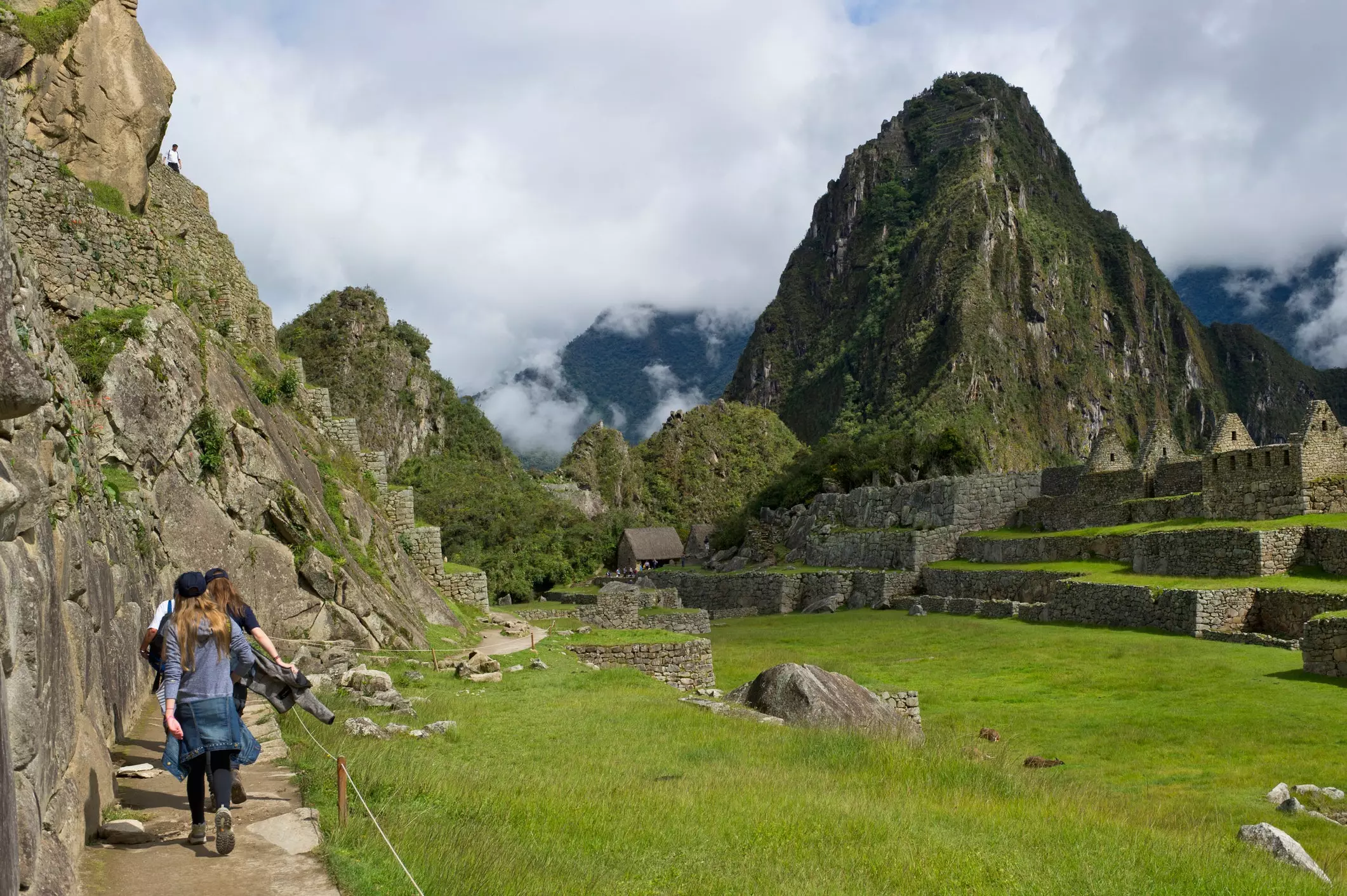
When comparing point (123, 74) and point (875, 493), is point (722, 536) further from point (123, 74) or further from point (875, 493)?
point (123, 74)

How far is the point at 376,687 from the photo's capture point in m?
13.2

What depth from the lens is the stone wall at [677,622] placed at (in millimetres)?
31984

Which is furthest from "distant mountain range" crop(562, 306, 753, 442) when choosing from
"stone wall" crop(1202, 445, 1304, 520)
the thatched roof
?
"stone wall" crop(1202, 445, 1304, 520)

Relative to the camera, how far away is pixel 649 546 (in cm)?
6806

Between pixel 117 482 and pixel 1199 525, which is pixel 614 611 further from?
pixel 117 482

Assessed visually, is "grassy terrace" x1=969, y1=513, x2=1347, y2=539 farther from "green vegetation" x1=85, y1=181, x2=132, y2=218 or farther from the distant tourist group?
"green vegetation" x1=85, y1=181, x2=132, y2=218

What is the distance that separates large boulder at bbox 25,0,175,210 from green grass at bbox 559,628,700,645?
40.9 feet

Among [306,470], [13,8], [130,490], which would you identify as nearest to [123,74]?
[13,8]

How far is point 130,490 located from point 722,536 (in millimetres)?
55228

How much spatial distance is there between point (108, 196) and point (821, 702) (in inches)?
559

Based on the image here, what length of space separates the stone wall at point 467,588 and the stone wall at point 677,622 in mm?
5722

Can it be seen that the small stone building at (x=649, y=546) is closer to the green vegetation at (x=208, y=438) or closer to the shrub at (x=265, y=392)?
the shrub at (x=265, y=392)

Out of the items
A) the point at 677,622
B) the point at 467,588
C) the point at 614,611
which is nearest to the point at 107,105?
the point at 467,588

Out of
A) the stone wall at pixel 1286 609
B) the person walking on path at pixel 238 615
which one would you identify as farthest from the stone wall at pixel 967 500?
the person walking on path at pixel 238 615
